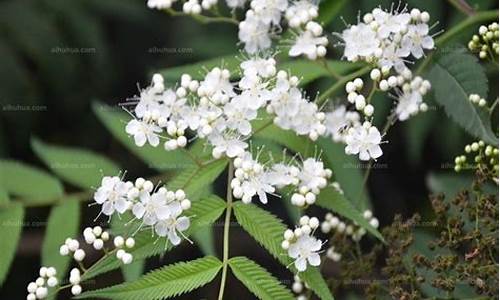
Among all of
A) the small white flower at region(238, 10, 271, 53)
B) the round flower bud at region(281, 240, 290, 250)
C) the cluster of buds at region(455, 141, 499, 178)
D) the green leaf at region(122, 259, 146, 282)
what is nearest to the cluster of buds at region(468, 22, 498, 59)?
the cluster of buds at region(455, 141, 499, 178)

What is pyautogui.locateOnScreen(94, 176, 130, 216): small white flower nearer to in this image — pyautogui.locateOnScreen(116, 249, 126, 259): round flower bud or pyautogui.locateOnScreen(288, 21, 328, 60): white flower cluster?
pyautogui.locateOnScreen(116, 249, 126, 259): round flower bud

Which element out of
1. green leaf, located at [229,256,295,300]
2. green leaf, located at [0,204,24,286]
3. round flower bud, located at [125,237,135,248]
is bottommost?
green leaf, located at [0,204,24,286]

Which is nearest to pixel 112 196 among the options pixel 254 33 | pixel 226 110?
pixel 226 110

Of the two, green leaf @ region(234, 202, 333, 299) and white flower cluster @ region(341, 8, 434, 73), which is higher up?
white flower cluster @ region(341, 8, 434, 73)

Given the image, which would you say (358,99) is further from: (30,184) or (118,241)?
(30,184)

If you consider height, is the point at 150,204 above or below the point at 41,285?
above

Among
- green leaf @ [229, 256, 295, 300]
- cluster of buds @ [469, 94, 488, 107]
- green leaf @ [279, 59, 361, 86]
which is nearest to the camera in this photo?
green leaf @ [229, 256, 295, 300]
